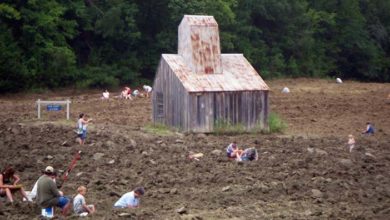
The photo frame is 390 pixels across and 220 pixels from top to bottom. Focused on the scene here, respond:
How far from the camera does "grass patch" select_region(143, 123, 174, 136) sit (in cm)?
3238

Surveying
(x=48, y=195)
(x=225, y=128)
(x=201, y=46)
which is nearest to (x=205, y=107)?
Result: (x=225, y=128)

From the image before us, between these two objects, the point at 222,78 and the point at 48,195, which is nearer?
the point at 48,195

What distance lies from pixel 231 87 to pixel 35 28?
71.1 ft

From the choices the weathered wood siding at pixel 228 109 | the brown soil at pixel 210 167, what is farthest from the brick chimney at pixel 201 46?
the brown soil at pixel 210 167

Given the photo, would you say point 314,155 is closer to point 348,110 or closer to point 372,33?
point 348,110

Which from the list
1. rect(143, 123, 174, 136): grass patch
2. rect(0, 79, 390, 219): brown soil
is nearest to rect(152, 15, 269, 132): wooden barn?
rect(143, 123, 174, 136): grass patch

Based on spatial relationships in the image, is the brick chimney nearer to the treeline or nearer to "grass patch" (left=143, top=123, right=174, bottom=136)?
"grass patch" (left=143, top=123, right=174, bottom=136)

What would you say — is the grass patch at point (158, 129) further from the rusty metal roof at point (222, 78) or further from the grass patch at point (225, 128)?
the rusty metal roof at point (222, 78)

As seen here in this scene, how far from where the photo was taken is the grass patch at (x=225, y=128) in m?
33.2

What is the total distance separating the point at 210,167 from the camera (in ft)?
79.8

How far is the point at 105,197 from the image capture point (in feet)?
65.8

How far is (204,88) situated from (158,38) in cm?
2614

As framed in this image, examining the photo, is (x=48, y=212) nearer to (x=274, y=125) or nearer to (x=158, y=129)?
(x=158, y=129)

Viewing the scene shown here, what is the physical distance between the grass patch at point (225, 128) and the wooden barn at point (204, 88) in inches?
3.4
